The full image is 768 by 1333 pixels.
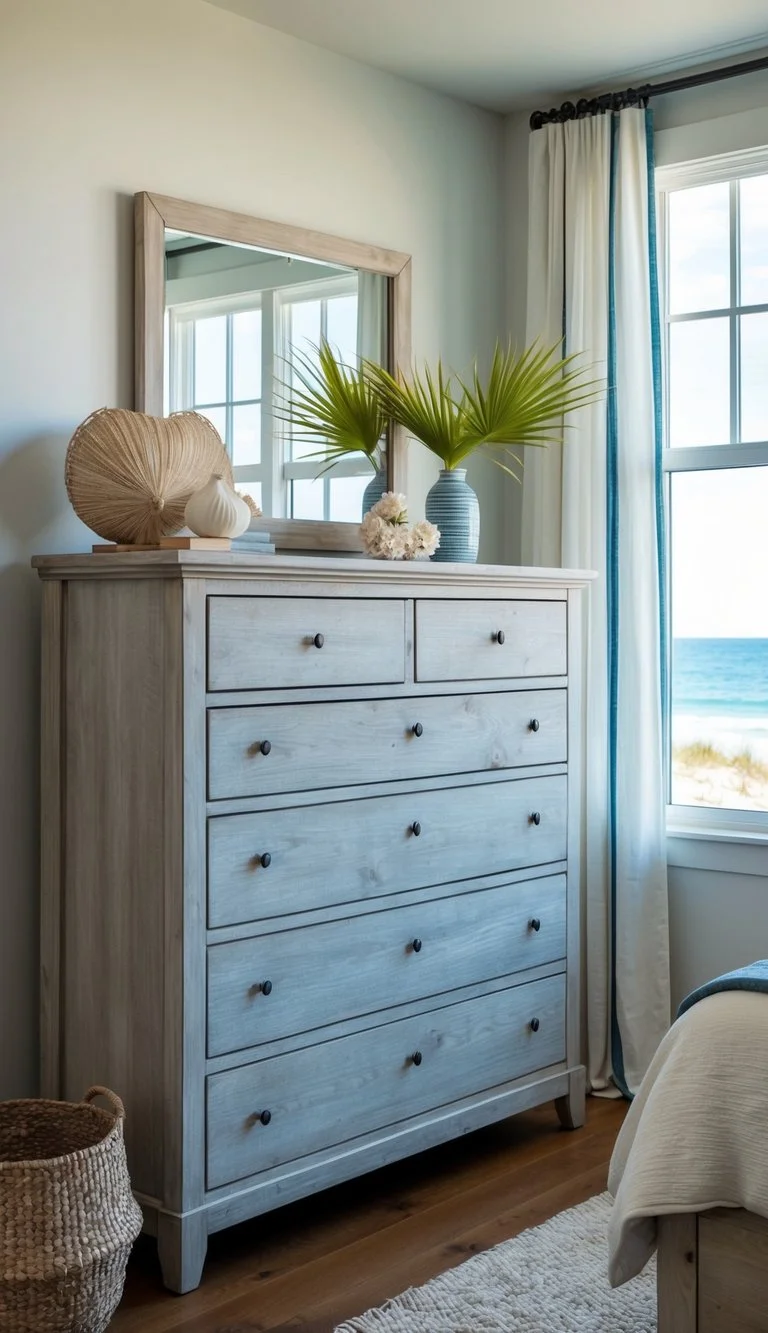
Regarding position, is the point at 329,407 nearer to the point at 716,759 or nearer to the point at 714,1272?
the point at 716,759

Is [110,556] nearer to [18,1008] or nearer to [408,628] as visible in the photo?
[408,628]

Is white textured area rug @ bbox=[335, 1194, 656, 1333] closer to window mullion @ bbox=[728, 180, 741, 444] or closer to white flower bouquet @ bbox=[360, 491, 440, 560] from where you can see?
white flower bouquet @ bbox=[360, 491, 440, 560]

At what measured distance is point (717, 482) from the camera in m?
3.63

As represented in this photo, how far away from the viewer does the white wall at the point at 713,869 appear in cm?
345

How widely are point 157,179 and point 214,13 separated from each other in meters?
0.45

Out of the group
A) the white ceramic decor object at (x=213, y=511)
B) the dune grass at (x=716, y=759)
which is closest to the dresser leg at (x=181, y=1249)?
the white ceramic decor object at (x=213, y=511)

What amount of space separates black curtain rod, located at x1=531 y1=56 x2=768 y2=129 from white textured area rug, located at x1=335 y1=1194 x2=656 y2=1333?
2.76 metres

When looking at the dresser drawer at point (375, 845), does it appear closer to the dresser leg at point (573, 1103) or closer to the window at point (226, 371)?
the dresser leg at point (573, 1103)

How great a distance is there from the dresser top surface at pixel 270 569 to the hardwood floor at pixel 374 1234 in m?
1.30

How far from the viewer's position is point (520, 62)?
3.49 meters

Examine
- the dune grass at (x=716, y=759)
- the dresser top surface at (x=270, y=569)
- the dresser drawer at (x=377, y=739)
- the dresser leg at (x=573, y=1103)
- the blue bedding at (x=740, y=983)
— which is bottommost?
the dresser leg at (x=573, y=1103)

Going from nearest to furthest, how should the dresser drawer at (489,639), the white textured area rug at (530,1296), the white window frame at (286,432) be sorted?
the white textured area rug at (530,1296)
the dresser drawer at (489,639)
the white window frame at (286,432)

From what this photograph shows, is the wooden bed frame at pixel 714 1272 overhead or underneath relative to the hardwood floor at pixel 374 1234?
overhead

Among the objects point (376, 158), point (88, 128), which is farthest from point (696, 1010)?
point (376, 158)
